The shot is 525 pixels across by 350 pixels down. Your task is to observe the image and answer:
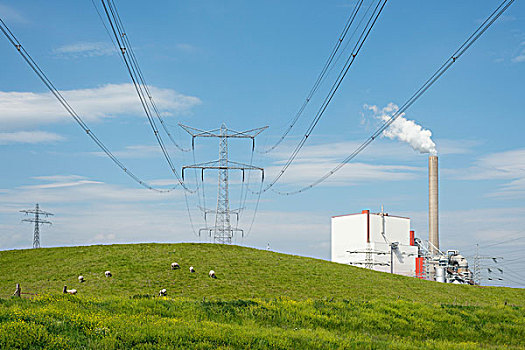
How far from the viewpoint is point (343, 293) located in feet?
120

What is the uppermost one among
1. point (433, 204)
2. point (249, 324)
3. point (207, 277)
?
point (433, 204)

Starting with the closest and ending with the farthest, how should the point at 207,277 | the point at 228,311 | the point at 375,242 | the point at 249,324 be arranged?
the point at 249,324
the point at 228,311
the point at 207,277
the point at 375,242

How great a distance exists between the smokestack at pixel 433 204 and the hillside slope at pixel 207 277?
3770cm

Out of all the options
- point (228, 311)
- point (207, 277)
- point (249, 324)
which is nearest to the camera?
point (249, 324)

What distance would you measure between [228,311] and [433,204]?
78.4m

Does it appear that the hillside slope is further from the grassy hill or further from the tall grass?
the tall grass

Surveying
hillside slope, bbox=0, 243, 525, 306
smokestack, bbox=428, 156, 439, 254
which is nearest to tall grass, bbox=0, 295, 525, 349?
hillside slope, bbox=0, 243, 525, 306

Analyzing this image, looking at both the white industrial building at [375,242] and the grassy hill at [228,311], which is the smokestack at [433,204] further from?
the grassy hill at [228,311]

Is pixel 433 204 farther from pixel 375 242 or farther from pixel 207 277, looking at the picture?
pixel 207 277

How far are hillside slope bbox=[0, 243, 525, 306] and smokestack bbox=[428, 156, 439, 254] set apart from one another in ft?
124

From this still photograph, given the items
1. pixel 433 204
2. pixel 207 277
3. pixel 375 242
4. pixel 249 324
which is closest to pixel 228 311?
pixel 249 324

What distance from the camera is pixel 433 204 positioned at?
290 ft

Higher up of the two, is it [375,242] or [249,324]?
[375,242]

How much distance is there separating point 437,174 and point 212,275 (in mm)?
65154
